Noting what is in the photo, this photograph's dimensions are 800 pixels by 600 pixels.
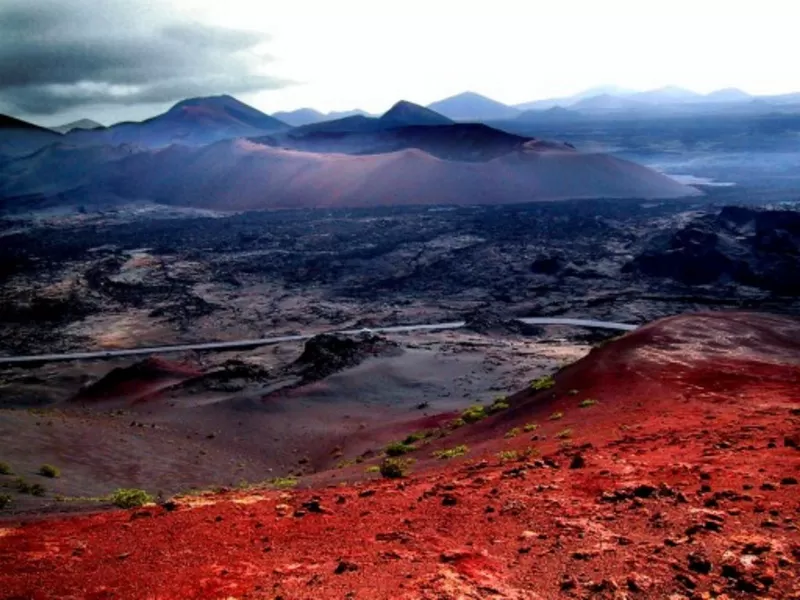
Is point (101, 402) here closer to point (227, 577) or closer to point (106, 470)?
point (106, 470)

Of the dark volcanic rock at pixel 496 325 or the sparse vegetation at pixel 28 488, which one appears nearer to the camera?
A: the sparse vegetation at pixel 28 488

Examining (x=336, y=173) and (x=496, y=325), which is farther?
(x=336, y=173)

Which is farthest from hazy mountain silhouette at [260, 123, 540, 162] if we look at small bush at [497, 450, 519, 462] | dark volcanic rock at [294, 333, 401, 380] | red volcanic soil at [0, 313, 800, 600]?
red volcanic soil at [0, 313, 800, 600]

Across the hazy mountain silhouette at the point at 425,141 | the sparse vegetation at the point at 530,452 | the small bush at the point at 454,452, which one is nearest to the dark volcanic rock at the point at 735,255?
the small bush at the point at 454,452

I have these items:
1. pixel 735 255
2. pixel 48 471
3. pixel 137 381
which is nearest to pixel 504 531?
pixel 48 471

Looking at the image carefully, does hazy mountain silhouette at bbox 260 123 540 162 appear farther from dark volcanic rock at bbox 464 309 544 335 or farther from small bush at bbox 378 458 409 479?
small bush at bbox 378 458 409 479

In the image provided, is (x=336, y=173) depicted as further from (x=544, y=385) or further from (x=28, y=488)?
(x=28, y=488)

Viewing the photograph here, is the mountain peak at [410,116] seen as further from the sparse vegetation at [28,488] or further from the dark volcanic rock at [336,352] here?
the sparse vegetation at [28,488]
